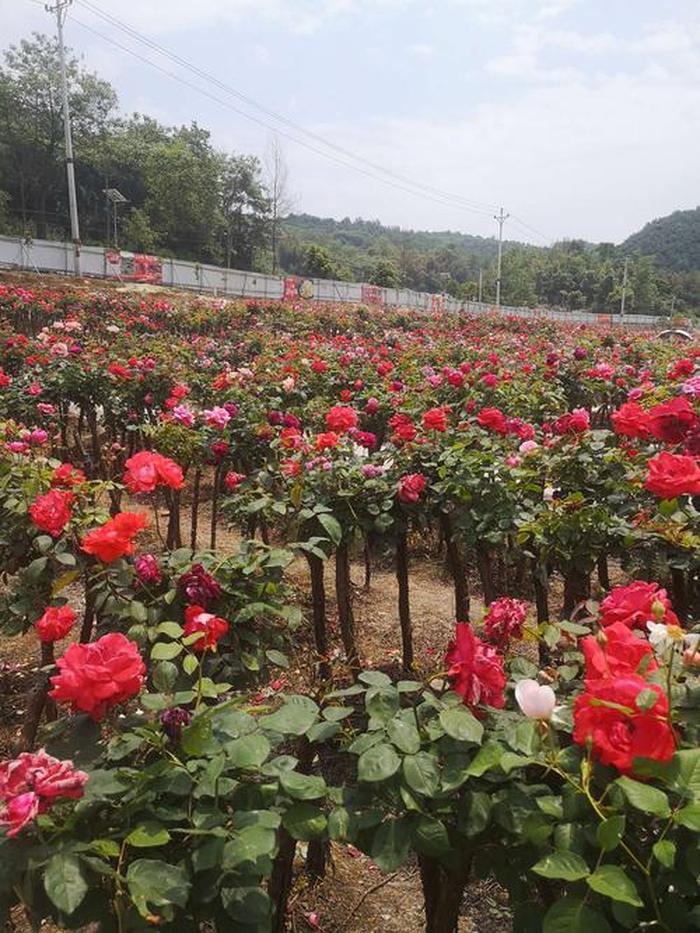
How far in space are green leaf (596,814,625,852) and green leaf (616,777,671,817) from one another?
28 mm

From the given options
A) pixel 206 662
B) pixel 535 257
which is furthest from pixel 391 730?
pixel 535 257

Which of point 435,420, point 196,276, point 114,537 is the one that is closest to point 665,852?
point 114,537

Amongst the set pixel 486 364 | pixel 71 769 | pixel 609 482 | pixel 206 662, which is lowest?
pixel 206 662

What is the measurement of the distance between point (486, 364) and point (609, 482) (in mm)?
4162

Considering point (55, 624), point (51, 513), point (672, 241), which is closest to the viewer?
point (55, 624)

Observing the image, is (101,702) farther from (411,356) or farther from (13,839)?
(411,356)

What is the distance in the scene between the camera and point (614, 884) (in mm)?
779

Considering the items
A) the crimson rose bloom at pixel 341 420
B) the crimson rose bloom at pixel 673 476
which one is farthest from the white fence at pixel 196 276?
the crimson rose bloom at pixel 673 476

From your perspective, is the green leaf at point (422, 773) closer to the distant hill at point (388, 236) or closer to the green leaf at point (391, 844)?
the green leaf at point (391, 844)

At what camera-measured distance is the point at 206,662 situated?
171cm

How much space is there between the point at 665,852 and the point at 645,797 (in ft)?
0.20

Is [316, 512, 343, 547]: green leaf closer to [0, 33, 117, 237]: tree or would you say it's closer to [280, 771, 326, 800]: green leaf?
[280, 771, 326, 800]: green leaf

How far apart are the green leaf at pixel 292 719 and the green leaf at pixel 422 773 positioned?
0.17 metres

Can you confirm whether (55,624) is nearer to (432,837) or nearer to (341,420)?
(432,837)
